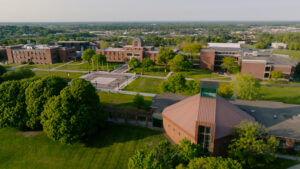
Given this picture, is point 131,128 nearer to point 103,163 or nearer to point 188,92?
point 103,163

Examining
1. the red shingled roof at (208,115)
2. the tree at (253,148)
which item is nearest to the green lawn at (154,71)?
the red shingled roof at (208,115)

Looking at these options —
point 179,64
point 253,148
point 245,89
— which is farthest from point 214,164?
point 179,64

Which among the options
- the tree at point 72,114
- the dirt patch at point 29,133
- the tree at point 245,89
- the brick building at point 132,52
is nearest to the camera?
the tree at point 72,114

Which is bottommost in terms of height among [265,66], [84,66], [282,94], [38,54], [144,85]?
[282,94]

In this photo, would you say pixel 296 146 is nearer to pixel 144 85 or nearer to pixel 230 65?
pixel 144 85

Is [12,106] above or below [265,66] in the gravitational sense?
below

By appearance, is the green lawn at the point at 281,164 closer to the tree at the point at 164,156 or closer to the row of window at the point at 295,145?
the row of window at the point at 295,145
